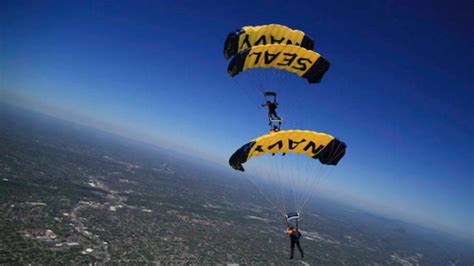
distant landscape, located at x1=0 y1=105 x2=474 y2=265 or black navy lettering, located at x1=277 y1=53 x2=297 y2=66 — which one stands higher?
black navy lettering, located at x1=277 y1=53 x2=297 y2=66

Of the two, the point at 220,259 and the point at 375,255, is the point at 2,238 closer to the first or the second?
the point at 220,259

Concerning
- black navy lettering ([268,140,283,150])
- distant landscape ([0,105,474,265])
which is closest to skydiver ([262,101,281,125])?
black navy lettering ([268,140,283,150])

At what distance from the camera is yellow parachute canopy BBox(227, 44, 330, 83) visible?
1531 cm

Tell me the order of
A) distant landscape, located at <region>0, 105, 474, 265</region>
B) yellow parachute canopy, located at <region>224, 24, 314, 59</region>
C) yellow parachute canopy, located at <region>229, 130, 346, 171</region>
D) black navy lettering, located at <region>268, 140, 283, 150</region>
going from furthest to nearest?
distant landscape, located at <region>0, 105, 474, 265</region> → yellow parachute canopy, located at <region>224, 24, 314, 59</region> → black navy lettering, located at <region>268, 140, 283, 150</region> → yellow parachute canopy, located at <region>229, 130, 346, 171</region>

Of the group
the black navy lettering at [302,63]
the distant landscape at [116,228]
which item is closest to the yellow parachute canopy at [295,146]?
the black navy lettering at [302,63]

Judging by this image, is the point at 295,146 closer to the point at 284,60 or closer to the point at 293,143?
the point at 293,143

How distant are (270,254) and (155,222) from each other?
134ft

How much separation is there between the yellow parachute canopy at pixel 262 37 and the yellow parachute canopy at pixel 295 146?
6.10m

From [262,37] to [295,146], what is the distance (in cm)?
691

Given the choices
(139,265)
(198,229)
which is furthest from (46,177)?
(139,265)

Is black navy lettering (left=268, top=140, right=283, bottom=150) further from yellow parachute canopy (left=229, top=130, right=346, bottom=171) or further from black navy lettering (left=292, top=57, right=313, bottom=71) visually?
black navy lettering (left=292, top=57, right=313, bottom=71)

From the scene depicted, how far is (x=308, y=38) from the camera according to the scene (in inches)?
703

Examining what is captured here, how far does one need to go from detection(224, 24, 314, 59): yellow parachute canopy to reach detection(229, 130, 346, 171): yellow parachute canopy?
6.10 m

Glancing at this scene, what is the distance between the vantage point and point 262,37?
17.4 m
